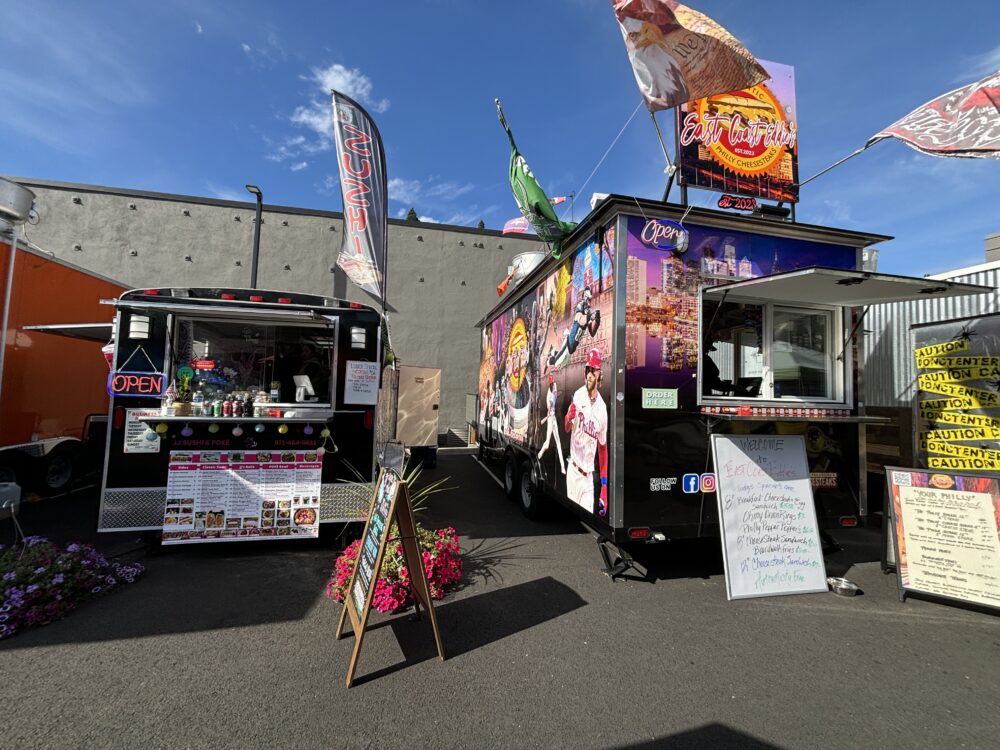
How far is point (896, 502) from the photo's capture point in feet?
13.7

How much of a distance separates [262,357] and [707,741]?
515cm

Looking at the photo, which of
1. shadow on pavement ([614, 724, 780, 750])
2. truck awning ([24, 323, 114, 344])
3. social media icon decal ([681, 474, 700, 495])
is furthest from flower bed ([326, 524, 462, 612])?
truck awning ([24, 323, 114, 344])

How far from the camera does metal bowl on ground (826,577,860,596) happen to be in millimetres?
4039

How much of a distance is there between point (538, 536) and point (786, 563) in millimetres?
2566

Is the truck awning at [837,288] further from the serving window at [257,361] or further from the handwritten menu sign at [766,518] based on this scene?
the serving window at [257,361]

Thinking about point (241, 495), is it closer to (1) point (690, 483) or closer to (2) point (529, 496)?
(2) point (529, 496)

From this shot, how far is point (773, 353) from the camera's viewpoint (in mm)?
4531

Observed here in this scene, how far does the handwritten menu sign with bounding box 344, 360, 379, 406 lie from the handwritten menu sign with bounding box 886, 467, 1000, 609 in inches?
199

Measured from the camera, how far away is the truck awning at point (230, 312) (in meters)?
4.43

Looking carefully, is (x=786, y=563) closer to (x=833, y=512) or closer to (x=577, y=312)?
(x=833, y=512)

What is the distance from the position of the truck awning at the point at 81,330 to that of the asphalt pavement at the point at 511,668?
367cm

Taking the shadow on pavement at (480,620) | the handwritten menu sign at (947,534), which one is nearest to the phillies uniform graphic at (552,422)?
the shadow on pavement at (480,620)

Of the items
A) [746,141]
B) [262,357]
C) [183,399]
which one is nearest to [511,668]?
[183,399]

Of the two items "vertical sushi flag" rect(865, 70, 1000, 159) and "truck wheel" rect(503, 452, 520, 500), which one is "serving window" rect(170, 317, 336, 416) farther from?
"vertical sushi flag" rect(865, 70, 1000, 159)
